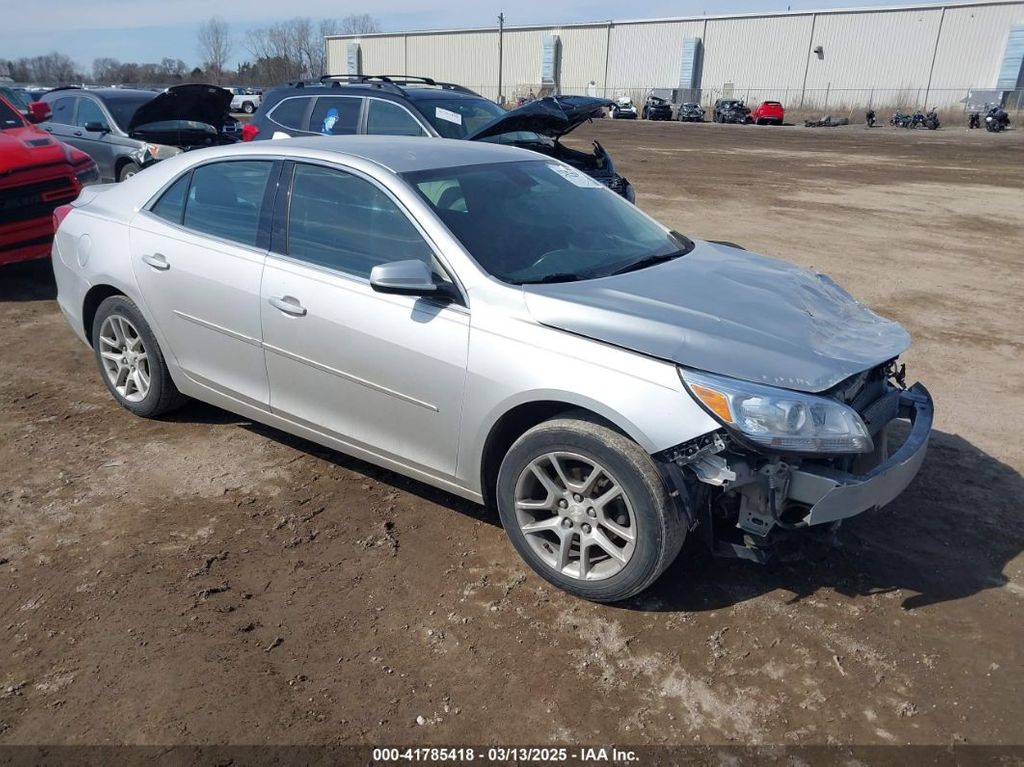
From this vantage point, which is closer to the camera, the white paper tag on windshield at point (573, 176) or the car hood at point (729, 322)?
the car hood at point (729, 322)

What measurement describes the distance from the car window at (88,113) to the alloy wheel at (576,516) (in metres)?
11.0

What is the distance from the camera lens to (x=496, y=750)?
105 inches

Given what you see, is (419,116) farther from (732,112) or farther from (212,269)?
(732,112)

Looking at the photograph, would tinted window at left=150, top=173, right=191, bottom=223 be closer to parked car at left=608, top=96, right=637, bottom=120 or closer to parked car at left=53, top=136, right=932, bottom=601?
parked car at left=53, top=136, right=932, bottom=601

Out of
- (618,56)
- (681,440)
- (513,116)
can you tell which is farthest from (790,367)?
(618,56)

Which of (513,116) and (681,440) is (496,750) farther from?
(513,116)

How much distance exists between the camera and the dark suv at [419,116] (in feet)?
29.7

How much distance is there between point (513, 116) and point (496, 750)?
23.2 ft

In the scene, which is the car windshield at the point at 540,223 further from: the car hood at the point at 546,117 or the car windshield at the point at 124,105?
the car windshield at the point at 124,105

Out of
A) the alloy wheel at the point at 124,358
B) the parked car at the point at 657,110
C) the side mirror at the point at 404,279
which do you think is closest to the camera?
the side mirror at the point at 404,279

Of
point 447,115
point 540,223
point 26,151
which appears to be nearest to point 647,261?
point 540,223

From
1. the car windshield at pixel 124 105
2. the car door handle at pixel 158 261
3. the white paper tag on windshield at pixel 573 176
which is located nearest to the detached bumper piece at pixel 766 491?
the white paper tag on windshield at pixel 573 176

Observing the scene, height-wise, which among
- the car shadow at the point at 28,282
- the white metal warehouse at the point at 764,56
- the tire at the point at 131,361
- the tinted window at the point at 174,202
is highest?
the white metal warehouse at the point at 764,56

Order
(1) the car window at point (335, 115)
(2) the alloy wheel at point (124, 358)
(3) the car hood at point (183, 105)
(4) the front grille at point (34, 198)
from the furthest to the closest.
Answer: (3) the car hood at point (183, 105) → (1) the car window at point (335, 115) → (4) the front grille at point (34, 198) → (2) the alloy wheel at point (124, 358)
